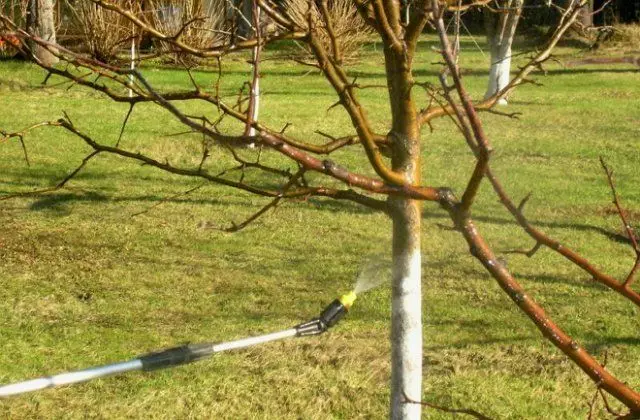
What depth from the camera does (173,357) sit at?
3.00 meters

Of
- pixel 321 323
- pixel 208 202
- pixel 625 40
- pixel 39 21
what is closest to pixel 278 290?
pixel 39 21

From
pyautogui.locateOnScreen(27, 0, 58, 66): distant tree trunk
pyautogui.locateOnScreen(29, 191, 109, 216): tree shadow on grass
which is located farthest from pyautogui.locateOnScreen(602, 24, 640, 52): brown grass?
pyautogui.locateOnScreen(29, 191, 109, 216): tree shadow on grass

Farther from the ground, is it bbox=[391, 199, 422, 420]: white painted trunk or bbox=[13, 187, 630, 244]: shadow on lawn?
bbox=[391, 199, 422, 420]: white painted trunk

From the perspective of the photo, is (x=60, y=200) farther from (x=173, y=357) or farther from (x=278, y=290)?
(x=173, y=357)

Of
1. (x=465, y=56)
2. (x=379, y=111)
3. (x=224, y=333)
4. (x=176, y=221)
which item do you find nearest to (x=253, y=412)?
(x=224, y=333)

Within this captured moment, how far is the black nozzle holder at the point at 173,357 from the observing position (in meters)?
2.94

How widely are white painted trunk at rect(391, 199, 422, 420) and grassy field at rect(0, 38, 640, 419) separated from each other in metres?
0.32

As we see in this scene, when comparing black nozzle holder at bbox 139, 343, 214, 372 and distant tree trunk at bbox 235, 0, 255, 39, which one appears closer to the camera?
black nozzle holder at bbox 139, 343, 214, 372

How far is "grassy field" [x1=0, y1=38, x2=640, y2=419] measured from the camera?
4762mm

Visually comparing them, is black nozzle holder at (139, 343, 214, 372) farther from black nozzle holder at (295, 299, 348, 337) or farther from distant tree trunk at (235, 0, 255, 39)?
distant tree trunk at (235, 0, 255, 39)

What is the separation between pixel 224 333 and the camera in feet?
18.3

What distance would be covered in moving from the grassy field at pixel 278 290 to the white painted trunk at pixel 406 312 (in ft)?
1.06

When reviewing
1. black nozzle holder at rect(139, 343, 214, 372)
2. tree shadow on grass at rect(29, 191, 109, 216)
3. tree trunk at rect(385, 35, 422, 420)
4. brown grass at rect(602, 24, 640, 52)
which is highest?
tree trunk at rect(385, 35, 422, 420)

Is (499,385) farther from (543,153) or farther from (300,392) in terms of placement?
(543,153)
